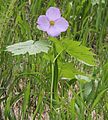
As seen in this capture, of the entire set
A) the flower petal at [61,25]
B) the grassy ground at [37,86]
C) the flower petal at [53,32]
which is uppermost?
the flower petal at [61,25]

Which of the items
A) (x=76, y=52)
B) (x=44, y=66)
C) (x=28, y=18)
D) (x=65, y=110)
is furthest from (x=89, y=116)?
(x=28, y=18)

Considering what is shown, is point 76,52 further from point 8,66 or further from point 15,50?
point 8,66

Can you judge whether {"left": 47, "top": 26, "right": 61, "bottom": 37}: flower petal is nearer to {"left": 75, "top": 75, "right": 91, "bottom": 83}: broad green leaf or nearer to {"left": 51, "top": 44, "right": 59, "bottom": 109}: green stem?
{"left": 51, "top": 44, "right": 59, "bottom": 109}: green stem

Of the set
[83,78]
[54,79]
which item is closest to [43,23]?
[54,79]

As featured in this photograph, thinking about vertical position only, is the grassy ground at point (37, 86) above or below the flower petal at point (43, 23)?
below

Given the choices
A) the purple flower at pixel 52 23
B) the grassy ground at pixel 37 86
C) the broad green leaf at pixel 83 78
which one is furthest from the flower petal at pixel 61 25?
the broad green leaf at pixel 83 78

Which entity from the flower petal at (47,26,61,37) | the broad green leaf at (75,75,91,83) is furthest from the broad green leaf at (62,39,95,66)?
the broad green leaf at (75,75,91,83)

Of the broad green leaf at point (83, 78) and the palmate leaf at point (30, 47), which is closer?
the palmate leaf at point (30, 47)

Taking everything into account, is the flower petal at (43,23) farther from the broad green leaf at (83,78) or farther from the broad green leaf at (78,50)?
the broad green leaf at (83,78)

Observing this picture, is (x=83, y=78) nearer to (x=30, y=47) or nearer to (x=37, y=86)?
(x=37, y=86)
